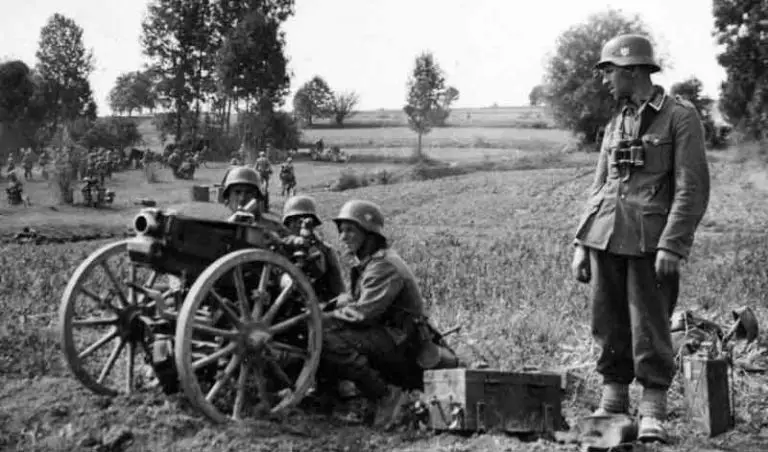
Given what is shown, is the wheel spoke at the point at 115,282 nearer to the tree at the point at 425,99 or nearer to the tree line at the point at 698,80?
the tree line at the point at 698,80

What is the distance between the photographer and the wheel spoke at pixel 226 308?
18.7ft

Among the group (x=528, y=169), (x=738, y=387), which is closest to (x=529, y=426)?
(x=738, y=387)

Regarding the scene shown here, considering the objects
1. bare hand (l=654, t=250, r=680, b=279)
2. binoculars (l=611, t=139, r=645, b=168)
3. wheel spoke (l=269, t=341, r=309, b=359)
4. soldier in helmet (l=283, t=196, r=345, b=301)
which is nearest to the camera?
bare hand (l=654, t=250, r=680, b=279)

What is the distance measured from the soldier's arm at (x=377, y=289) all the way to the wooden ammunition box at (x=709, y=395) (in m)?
1.95

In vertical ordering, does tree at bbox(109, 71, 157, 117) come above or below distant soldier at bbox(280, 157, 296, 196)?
above

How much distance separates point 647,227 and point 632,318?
1.76 feet

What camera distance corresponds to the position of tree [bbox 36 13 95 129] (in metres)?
56.3

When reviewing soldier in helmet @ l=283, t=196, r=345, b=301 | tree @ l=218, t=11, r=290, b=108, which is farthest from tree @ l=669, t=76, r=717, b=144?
soldier in helmet @ l=283, t=196, r=345, b=301

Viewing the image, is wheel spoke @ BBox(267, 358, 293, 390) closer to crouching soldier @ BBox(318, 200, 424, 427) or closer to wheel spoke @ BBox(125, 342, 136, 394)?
crouching soldier @ BBox(318, 200, 424, 427)

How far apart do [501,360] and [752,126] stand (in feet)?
121

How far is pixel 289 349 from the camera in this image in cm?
609

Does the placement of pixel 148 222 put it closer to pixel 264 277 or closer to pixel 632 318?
pixel 264 277

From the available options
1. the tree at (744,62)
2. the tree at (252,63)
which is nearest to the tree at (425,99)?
the tree at (252,63)

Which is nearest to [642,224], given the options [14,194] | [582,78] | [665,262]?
Answer: [665,262]
